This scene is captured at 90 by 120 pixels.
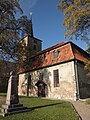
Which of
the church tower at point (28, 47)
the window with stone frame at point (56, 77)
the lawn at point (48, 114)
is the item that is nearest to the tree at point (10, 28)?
the church tower at point (28, 47)

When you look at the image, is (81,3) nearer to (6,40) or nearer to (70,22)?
(70,22)

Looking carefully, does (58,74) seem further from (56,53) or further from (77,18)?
(77,18)

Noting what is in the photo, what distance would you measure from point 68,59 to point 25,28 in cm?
941

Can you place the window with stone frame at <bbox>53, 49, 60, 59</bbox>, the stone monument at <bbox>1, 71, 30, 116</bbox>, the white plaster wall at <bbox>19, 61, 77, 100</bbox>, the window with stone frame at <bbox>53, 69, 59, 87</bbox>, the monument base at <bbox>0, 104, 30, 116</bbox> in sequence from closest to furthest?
the monument base at <bbox>0, 104, 30, 116</bbox>, the stone monument at <bbox>1, 71, 30, 116</bbox>, the white plaster wall at <bbox>19, 61, 77, 100</bbox>, the window with stone frame at <bbox>53, 69, 59, 87</bbox>, the window with stone frame at <bbox>53, 49, 60, 59</bbox>

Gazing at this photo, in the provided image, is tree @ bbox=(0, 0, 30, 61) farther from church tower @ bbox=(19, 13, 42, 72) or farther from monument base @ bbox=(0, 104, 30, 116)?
monument base @ bbox=(0, 104, 30, 116)

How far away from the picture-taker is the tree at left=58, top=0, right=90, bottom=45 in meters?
13.8

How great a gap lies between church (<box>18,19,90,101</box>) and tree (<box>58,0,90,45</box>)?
4358 millimetres

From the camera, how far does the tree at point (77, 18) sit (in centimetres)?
1375

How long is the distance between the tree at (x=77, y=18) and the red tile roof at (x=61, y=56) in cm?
455

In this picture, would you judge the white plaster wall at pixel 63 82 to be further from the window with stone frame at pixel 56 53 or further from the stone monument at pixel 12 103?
the stone monument at pixel 12 103

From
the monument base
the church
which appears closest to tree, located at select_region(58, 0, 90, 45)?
the church

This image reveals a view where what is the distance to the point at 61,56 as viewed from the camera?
21.6m

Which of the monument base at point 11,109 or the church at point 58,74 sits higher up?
the church at point 58,74

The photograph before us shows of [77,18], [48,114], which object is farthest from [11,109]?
[77,18]
